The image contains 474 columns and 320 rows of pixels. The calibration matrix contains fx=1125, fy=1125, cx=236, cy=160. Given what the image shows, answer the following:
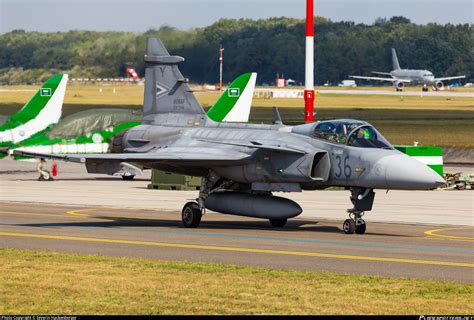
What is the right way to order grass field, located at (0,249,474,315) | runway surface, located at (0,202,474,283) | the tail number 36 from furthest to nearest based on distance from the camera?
the tail number 36 < runway surface, located at (0,202,474,283) < grass field, located at (0,249,474,315)

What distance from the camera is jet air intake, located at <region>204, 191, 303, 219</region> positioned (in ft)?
92.3

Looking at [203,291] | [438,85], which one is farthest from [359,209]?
[438,85]

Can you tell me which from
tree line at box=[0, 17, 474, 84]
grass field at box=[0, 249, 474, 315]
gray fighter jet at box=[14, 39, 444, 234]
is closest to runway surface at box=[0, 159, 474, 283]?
gray fighter jet at box=[14, 39, 444, 234]

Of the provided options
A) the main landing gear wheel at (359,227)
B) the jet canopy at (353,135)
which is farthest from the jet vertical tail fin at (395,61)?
the main landing gear wheel at (359,227)

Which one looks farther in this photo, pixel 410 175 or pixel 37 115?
pixel 37 115

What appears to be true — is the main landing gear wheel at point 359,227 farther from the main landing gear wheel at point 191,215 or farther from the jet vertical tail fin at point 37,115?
the jet vertical tail fin at point 37,115

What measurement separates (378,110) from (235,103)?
67605 mm

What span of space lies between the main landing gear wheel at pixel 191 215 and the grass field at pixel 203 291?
25.7ft

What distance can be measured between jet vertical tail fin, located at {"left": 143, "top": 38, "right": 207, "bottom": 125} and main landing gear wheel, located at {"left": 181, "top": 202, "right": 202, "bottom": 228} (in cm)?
345

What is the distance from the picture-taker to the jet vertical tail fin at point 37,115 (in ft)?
155

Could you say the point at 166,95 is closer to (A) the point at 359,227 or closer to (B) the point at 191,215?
(B) the point at 191,215

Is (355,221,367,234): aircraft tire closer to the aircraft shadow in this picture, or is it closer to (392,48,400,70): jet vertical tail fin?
the aircraft shadow

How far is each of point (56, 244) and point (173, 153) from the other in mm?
5566

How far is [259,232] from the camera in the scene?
2761cm
